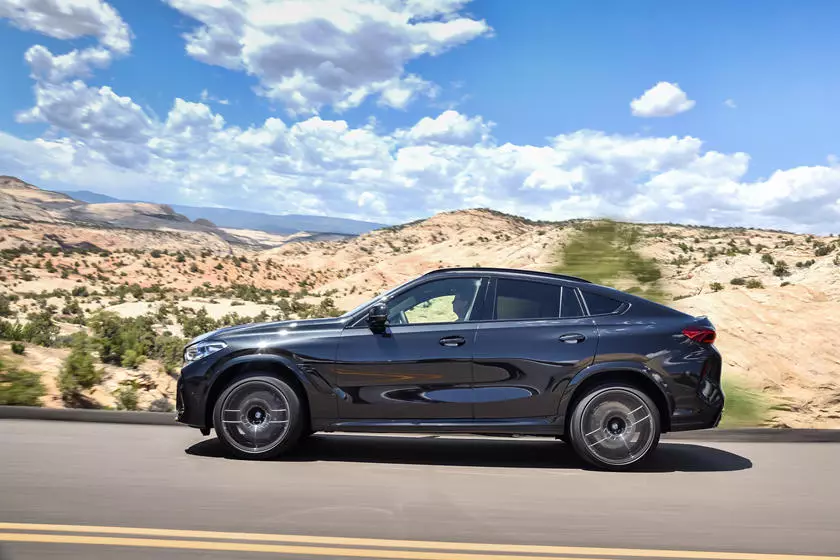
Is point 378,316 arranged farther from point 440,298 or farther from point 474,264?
point 474,264

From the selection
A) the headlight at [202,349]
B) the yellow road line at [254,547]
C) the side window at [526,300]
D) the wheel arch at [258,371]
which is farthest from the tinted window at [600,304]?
the headlight at [202,349]

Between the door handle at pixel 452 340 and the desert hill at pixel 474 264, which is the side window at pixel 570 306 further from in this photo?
the desert hill at pixel 474 264

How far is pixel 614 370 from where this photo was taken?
7223 mm

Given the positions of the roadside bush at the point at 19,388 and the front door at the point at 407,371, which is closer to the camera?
the front door at the point at 407,371

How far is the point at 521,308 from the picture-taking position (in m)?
7.51

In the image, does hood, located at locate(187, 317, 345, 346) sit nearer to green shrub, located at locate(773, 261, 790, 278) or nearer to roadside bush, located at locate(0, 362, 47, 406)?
roadside bush, located at locate(0, 362, 47, 406)

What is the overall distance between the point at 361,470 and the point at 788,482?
360 cm

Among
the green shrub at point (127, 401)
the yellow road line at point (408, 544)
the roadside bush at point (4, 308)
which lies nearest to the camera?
the yellow road line at point (408, 544)

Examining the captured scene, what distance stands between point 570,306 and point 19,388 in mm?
7466

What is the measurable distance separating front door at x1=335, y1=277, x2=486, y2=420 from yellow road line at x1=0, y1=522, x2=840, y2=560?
2.26m

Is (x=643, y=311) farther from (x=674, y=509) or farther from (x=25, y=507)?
(x=25, y=507)

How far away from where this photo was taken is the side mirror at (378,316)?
23.6 ft

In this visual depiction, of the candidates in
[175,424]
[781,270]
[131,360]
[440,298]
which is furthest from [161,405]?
[781,270]

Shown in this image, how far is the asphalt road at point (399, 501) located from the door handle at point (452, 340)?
109 centimetres
